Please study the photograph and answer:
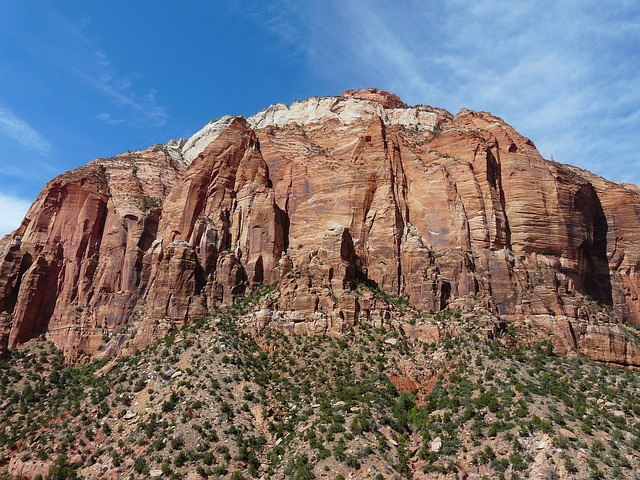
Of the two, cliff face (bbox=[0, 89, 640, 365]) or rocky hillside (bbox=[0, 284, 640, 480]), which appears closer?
rocky hillside (bbox=[0, 284, 640, 480])

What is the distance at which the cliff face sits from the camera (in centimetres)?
5934

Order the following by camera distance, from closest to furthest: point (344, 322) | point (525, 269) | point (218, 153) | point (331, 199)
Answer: point (344, 322) < point (525, 269) < point (331, 199) < point (218, 153)

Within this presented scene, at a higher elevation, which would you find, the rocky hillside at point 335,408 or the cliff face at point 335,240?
the cliff face at point 335,240

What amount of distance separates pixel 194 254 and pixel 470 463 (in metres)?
40.8

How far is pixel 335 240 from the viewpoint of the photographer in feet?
201

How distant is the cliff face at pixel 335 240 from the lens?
59344 millimetres

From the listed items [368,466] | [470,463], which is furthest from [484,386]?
[368,466]

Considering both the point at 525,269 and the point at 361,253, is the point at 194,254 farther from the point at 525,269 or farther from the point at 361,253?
the point at 525,269

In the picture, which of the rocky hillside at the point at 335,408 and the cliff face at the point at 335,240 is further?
the cliff face at the point at 335,240

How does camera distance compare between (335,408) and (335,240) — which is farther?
(335,240)

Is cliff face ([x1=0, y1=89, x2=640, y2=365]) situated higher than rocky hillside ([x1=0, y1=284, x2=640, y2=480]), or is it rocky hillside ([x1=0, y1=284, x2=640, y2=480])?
cliff face ([x1=0, y1=89, x2=640, y2=365])

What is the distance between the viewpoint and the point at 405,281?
2451 inches

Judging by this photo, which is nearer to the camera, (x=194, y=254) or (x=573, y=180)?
(x=194, y=254)

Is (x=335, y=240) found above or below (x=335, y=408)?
above
